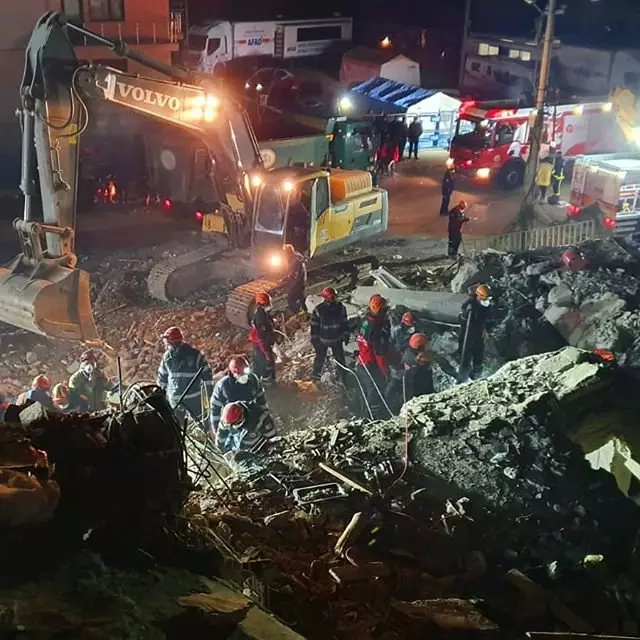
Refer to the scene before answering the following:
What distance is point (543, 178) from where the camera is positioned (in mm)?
22969

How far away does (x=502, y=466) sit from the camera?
7648 mm

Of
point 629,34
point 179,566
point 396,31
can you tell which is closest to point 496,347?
point 179,566

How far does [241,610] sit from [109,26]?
23014 mm

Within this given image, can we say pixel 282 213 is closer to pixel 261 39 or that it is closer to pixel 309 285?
pixel 309 285

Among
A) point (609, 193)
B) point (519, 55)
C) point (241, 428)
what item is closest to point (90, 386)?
point (241, 428)

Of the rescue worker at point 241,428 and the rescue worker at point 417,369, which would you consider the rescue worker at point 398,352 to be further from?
the rescue worker at point 241,428

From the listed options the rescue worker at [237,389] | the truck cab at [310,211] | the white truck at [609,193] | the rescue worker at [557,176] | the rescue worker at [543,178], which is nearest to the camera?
the rescue worker at [237,389]

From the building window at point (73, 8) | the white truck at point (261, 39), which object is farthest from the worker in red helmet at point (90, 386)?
the white truck at point (261, 39)

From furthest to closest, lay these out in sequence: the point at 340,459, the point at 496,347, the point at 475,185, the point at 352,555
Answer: the point at 475,185 → the point at 496,347 → the point at 340,459 → the point at 352,555

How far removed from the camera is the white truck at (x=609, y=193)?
66.6ft

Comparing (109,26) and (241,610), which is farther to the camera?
(109,26)

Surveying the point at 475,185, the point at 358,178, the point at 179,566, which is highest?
the point at 179,566

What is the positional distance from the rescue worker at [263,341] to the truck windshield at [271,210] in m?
2.51

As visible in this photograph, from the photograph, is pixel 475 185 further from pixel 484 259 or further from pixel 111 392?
pixel 111 392
